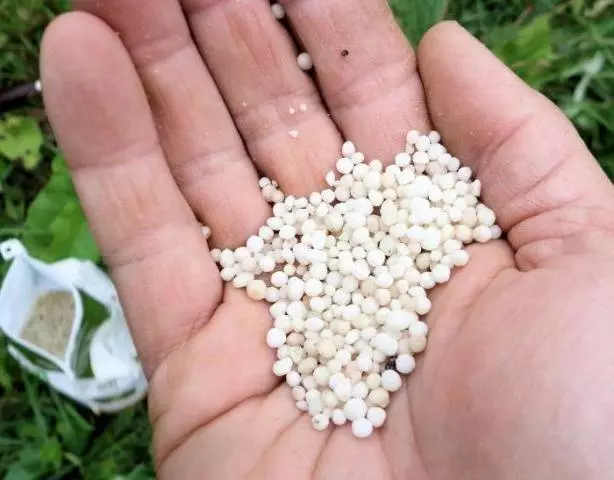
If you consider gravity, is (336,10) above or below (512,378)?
above

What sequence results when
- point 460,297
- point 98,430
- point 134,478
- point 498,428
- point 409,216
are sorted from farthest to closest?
point 98,430 < point 134,478 < point 409,216 < point 460,297 < point 498,428

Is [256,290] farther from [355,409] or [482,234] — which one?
[482,234]

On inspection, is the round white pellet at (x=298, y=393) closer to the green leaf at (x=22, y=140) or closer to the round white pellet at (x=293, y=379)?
the round white pellet at (x=293, y=379)

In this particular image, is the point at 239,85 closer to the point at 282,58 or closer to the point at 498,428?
the point at 282,58

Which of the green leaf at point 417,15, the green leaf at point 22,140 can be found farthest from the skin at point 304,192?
the green leaf at point 22,140

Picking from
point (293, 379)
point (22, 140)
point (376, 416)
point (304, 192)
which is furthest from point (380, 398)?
point (22, 140)

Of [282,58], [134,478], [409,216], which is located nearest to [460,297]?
[409,216]
